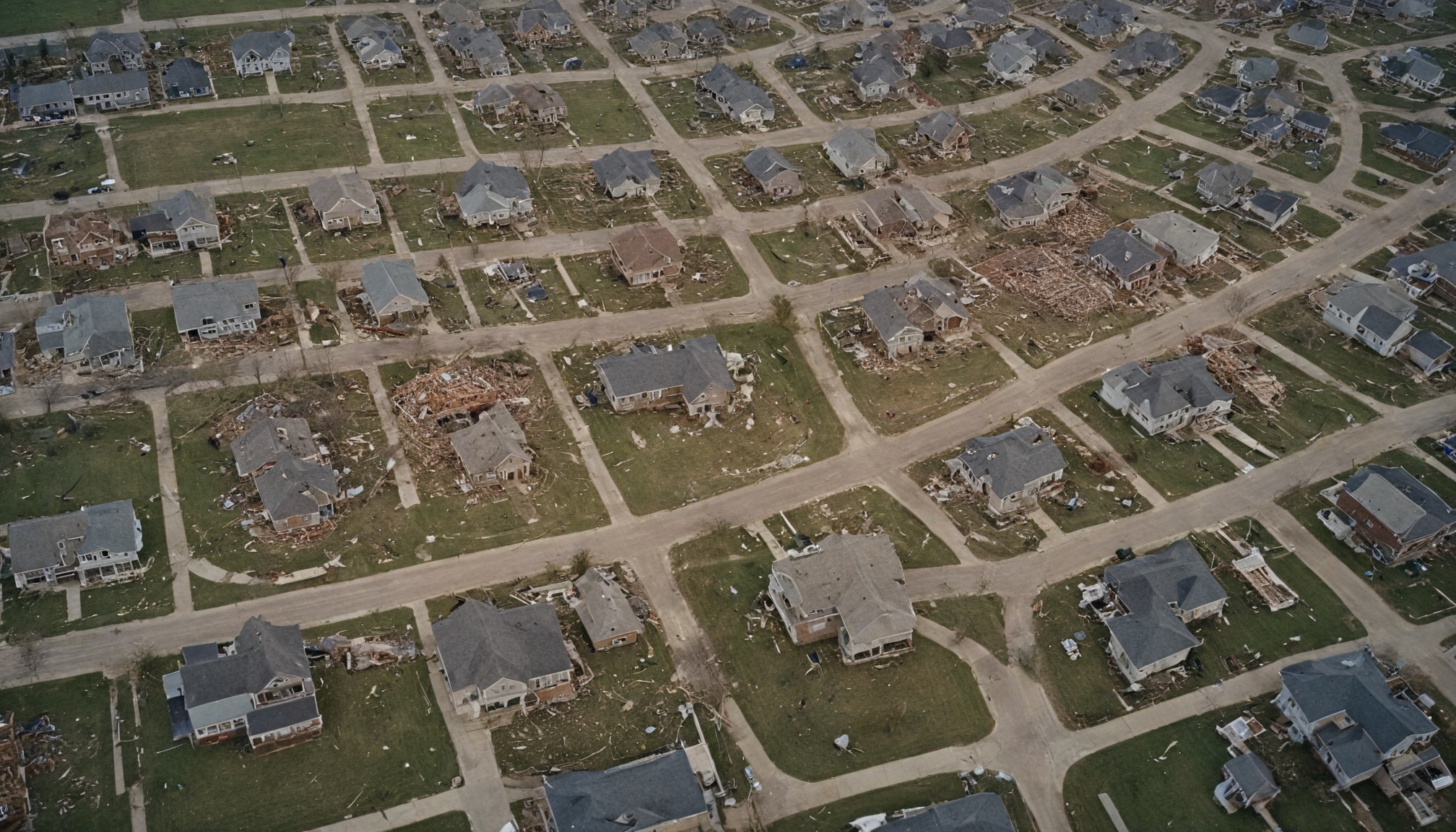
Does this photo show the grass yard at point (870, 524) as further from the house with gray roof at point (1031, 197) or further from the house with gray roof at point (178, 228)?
the house with gray roof at point (178, 228)

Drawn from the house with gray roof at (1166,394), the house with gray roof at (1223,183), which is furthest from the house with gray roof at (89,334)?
the house with gray roof at (1223,183)

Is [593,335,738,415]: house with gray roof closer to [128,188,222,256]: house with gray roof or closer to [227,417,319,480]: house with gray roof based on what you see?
[227,417,319,480]: house with gray roof

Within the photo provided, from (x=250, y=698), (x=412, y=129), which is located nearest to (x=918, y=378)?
(x=250, y=698)

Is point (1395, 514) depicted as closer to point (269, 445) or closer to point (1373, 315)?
point (1373, 315)

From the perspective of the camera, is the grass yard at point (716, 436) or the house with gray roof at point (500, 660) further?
the grass yard at point (716, 436)

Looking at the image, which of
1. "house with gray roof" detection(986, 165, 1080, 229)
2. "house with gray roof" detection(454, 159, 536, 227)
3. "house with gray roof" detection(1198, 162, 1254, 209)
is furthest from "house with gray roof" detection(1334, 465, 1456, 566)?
"house with gray roof" detection(454, 159, 536, 227)
